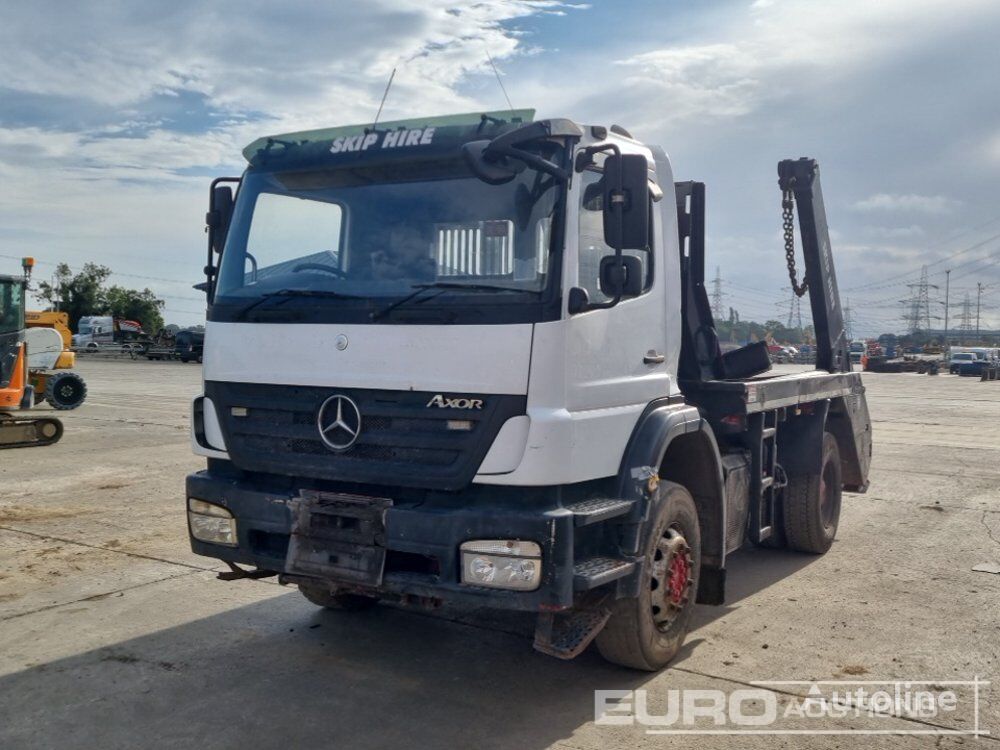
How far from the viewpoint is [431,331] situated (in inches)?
174

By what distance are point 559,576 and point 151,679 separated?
2.30 m

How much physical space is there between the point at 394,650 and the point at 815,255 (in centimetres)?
506

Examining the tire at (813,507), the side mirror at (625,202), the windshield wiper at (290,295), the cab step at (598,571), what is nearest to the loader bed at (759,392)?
the tire at (813,507)

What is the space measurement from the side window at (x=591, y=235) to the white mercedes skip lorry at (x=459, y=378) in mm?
13

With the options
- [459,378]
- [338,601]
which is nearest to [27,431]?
[338,601]

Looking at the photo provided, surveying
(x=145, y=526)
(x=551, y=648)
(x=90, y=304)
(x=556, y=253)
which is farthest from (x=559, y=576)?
(x=90, y=304)

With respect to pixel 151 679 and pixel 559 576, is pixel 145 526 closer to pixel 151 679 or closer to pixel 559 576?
pixel 151 679

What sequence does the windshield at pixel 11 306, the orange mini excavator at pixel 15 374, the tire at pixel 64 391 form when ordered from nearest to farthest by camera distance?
1. the orange mini excavator at pixel 15 374
2. the windshield at pixel 11 306
3. the tire at pixel 64 391

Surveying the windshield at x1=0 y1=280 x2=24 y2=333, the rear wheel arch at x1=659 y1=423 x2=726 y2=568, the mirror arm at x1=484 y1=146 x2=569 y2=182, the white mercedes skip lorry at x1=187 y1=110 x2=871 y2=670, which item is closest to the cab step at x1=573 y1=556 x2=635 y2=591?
the white mercedes skip lorry at x1=187 y1=110 x2=871 y2=670

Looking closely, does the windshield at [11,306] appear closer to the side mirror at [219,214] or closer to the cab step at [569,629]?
the side mirror at [219,214]

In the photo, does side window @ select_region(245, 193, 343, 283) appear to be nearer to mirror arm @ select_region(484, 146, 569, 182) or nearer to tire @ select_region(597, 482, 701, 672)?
mirror arm @ select_region(484, 146, 569, 182)

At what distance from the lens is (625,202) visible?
4383 millimetres

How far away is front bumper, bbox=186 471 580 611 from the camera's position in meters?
4.17

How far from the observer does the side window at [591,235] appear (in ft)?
14.8
